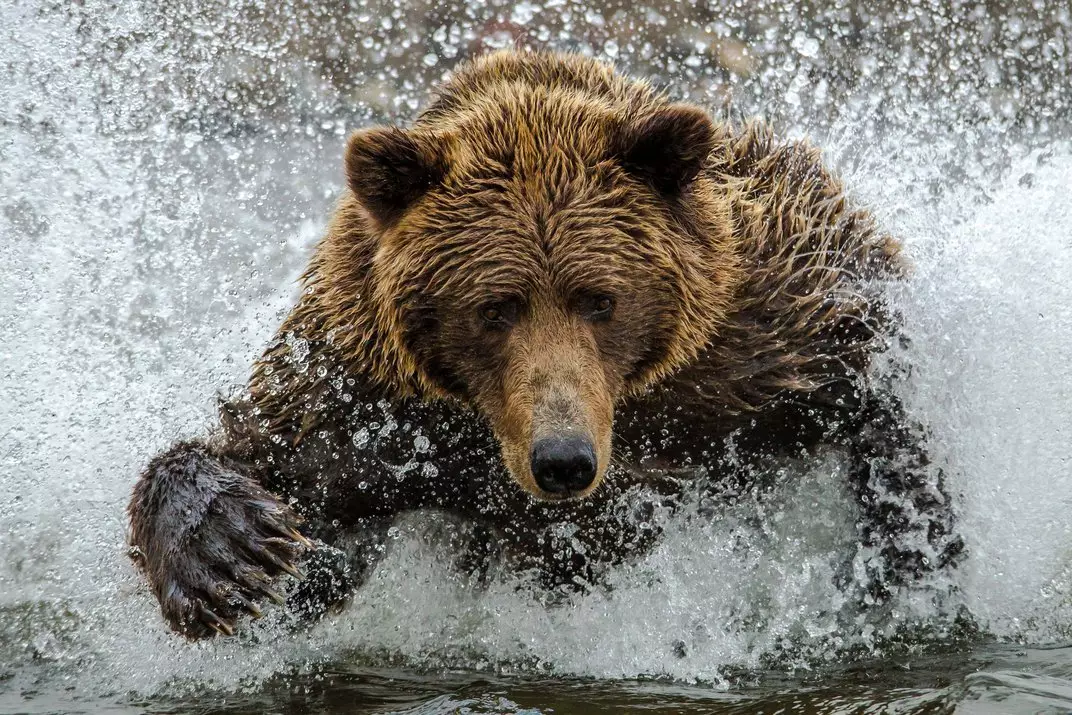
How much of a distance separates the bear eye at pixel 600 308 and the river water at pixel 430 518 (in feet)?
4.43

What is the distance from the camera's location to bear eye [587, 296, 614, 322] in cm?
428

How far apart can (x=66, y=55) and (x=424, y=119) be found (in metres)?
5.83

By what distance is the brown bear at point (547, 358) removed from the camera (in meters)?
4.27

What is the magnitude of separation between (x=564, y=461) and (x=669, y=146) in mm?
1295

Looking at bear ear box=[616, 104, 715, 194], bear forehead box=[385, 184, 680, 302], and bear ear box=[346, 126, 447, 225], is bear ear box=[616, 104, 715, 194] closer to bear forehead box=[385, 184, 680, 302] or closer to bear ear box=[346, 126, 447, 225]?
bear forehead box=[385, 184, 680, 302]

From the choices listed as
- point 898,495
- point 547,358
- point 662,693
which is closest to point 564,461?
point 547,358

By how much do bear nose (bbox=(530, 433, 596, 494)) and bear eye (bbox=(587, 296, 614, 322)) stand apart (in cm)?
58

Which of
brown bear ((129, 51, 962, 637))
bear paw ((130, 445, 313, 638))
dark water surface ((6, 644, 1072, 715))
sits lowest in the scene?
dark water surface ((6, 644, 1072, 715))

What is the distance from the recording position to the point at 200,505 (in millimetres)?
4625

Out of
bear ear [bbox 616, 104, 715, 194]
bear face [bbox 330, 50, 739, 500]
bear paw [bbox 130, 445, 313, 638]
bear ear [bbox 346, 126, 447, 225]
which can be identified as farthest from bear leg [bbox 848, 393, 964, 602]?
bear paw [bbox 130, 445, 313, 638]

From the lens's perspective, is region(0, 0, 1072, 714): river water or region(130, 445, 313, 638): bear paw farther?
region(0, 0, 1072, 714): river water

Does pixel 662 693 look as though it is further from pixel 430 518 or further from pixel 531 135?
pixel 531 135

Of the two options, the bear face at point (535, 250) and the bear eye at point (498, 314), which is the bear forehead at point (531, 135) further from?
the bear eye at point (498, 314)

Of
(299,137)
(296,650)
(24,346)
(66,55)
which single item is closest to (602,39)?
(299,137)
